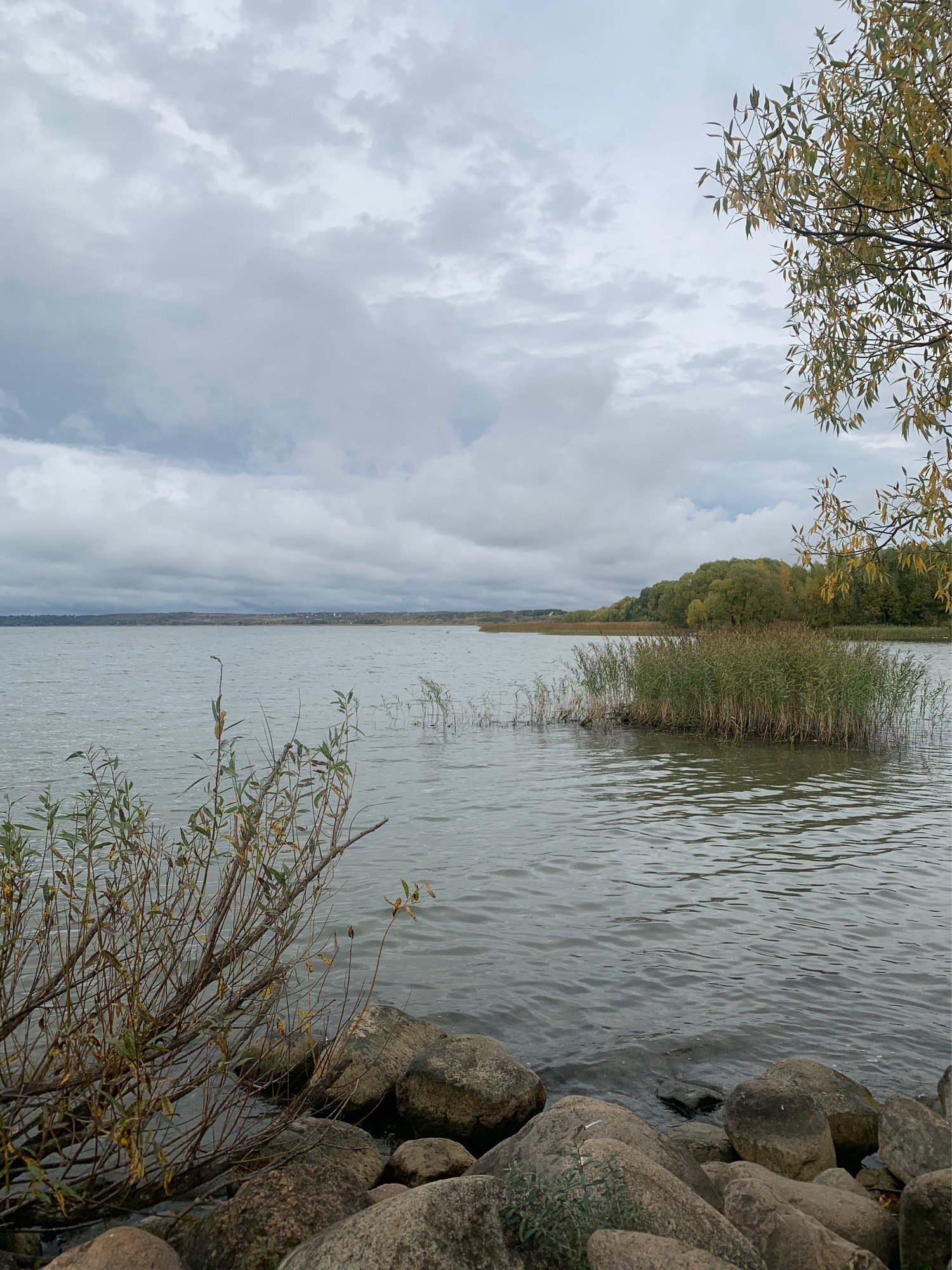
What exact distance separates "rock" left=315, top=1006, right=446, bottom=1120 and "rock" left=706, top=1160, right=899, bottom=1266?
2400 millimetres

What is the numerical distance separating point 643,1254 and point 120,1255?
6.83 ft

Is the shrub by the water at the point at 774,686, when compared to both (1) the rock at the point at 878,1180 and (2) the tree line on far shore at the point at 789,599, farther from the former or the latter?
(1) the rock at the point at 878,1180

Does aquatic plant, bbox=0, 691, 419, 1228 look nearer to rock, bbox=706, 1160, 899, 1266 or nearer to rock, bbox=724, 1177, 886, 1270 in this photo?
rock, bbox=724, 1177, 886, 1270

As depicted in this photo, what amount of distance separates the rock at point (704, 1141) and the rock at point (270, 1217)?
2.21 m

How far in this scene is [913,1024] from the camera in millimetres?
7266

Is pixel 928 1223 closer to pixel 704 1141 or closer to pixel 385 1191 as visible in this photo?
pixel 704 1141

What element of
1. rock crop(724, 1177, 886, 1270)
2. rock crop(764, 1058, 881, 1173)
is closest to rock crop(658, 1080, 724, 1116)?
rock crop(764, 1058, 881, 1173)

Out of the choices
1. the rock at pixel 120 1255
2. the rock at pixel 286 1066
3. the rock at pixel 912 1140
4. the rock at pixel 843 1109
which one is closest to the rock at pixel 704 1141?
the rock at pixel 843 1109

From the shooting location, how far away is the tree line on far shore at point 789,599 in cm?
819

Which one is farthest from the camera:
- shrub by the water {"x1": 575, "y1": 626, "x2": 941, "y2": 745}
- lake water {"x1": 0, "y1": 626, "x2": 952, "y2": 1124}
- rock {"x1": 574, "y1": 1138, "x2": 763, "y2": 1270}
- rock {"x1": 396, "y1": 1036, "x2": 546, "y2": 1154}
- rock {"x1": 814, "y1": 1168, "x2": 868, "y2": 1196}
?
shrub by the water {"x1": 575, "y1": 626, "x2": 941, "y2": 745}

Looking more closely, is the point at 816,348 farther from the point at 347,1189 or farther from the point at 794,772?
the point at 794,772

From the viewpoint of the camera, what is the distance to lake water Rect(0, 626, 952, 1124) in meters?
7.12

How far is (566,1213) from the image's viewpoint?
11.9ft

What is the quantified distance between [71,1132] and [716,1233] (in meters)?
2.89
